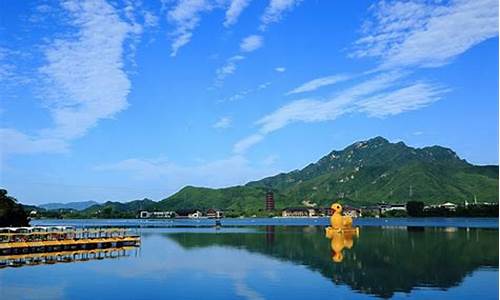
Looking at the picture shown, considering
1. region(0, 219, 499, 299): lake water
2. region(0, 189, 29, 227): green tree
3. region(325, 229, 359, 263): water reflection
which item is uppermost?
region(0, 189, 29, 227): green tree

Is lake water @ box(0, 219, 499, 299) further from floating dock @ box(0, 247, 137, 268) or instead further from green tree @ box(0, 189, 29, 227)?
green tree @ box(0, 189, 29, 227)

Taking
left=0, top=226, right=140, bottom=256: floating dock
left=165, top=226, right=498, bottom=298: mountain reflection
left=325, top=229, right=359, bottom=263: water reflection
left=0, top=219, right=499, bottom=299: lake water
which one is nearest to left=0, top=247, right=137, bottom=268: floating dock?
left=0, top=226, right=140, bottom=256: floating dock

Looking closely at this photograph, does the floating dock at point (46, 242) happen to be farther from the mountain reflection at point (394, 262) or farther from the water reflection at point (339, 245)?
the water reflection at point (339, 245)

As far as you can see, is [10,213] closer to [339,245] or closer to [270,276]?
[339,245]

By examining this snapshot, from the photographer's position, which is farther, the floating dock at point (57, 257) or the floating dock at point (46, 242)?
the floating dock at point (46, 242)

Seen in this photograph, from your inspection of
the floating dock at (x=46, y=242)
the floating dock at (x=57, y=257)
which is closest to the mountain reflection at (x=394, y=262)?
the floating dock at (x=57, y=257)

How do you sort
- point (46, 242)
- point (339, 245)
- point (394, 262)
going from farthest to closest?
1. point (339, 245)
2. point (46, 242)
3. point (394, 262)

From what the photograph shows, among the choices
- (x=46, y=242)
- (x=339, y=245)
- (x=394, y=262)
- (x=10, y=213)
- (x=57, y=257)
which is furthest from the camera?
(x=10, y=213)

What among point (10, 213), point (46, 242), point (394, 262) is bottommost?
point (394, 262)

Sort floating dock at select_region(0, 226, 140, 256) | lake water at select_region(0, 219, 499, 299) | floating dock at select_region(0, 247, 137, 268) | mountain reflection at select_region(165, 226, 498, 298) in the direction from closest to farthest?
lake water at select_region(0, 219, 499, 299) → mountain reflection at select_region(165, 226, 498, 298) → floating dock at select_region(0, 247, 137, 268) → floating dock at select_region(0, 226, 140, 256)

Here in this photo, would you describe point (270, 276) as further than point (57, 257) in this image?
No

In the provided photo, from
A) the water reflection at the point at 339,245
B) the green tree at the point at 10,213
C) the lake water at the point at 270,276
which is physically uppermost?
the green tree at the point at 10,213

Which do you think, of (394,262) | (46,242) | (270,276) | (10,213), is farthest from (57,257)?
(394,262)

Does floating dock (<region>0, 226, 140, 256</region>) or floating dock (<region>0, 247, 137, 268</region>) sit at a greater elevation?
floating dock (<region>0, 226, 140, 256</region>)
